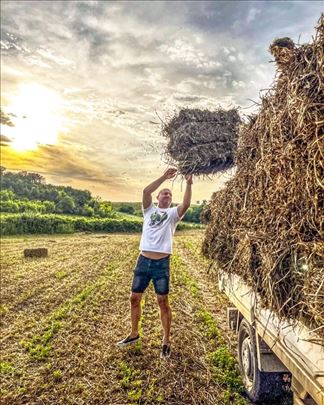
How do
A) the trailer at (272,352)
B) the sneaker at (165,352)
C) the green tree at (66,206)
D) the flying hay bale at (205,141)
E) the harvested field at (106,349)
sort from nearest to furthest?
1. the trailer at (272,352)
2. the harvested field at (106,349)
3. the sneaker at (165,352)
4. the flying hay bale at (205,141)
5. the green tree at (66,206)

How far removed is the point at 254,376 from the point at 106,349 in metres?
2.45

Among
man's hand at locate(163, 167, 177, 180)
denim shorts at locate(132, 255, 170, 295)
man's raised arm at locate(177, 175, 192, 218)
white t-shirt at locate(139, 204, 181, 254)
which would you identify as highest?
man's hand at locate(163, 167, 177, 180)

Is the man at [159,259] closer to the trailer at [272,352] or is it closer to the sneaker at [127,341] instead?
the sneaker at [127,341]

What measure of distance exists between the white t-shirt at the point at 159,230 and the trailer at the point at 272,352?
86 centimetres

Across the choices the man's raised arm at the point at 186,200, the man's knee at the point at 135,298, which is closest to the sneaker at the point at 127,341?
the man's knee at the point at 135,298

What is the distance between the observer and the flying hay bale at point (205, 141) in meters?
5.36

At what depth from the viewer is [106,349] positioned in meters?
5.55

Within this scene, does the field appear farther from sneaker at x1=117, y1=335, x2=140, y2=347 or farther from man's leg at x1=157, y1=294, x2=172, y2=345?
man's leg at x1=157, y1=294, x2=172, y2=345

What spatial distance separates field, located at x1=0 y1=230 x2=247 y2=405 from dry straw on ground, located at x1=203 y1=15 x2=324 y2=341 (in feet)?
6.42

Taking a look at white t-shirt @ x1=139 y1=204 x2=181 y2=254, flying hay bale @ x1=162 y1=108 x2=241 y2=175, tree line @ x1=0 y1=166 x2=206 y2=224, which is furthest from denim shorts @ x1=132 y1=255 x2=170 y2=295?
tree line @ x1=0 y1=166 x2=206 y2=224

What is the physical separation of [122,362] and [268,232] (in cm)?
321

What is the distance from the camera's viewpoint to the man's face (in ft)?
18.1

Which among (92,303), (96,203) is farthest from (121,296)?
(96,203)

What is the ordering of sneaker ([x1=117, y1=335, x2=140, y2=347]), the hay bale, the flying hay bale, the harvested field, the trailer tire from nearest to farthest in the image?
the trailer tire → the harvested field → the flying hay bale → sneaker ([x1=117, y1=335, x2=140, y2=347]) → the hay bale
